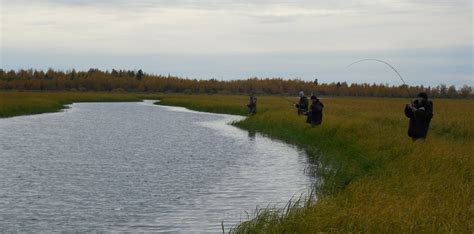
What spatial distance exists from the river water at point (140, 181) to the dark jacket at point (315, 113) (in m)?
1.44

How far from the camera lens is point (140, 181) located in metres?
17.8

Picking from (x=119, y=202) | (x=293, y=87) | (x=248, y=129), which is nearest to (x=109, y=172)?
(x=119, y=202)

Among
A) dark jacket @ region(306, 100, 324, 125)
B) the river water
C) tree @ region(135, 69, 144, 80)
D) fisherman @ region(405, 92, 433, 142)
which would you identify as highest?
tree @ region(135, 69, 144, 80)

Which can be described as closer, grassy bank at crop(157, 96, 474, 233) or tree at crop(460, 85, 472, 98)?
grassy bank at crop(157, 96, 474, 233)

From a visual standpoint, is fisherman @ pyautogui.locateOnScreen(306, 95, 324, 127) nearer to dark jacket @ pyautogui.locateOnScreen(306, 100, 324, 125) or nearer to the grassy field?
dark jacket @ pyautogui.locateOnScreen(306, 100, 324, 125)

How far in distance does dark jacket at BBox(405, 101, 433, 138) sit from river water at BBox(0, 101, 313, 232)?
299 cm

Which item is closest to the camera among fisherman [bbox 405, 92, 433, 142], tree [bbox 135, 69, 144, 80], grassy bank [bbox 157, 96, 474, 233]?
grassy bank [bbox 157, 96, 474, 233]

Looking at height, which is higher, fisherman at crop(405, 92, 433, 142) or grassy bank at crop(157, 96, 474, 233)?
fisherman at crop(405, 92, 433, 142)

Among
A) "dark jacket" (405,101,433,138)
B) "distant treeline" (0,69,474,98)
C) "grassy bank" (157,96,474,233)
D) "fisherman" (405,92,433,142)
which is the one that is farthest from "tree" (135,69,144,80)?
"fisherman" (405,92,433,142)

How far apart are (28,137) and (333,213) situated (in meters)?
23.1

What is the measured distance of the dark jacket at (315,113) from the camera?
26.4m

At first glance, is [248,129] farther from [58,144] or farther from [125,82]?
[125,82]

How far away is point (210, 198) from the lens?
50.1 feet

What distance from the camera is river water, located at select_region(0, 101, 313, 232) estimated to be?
12898 millimetres
